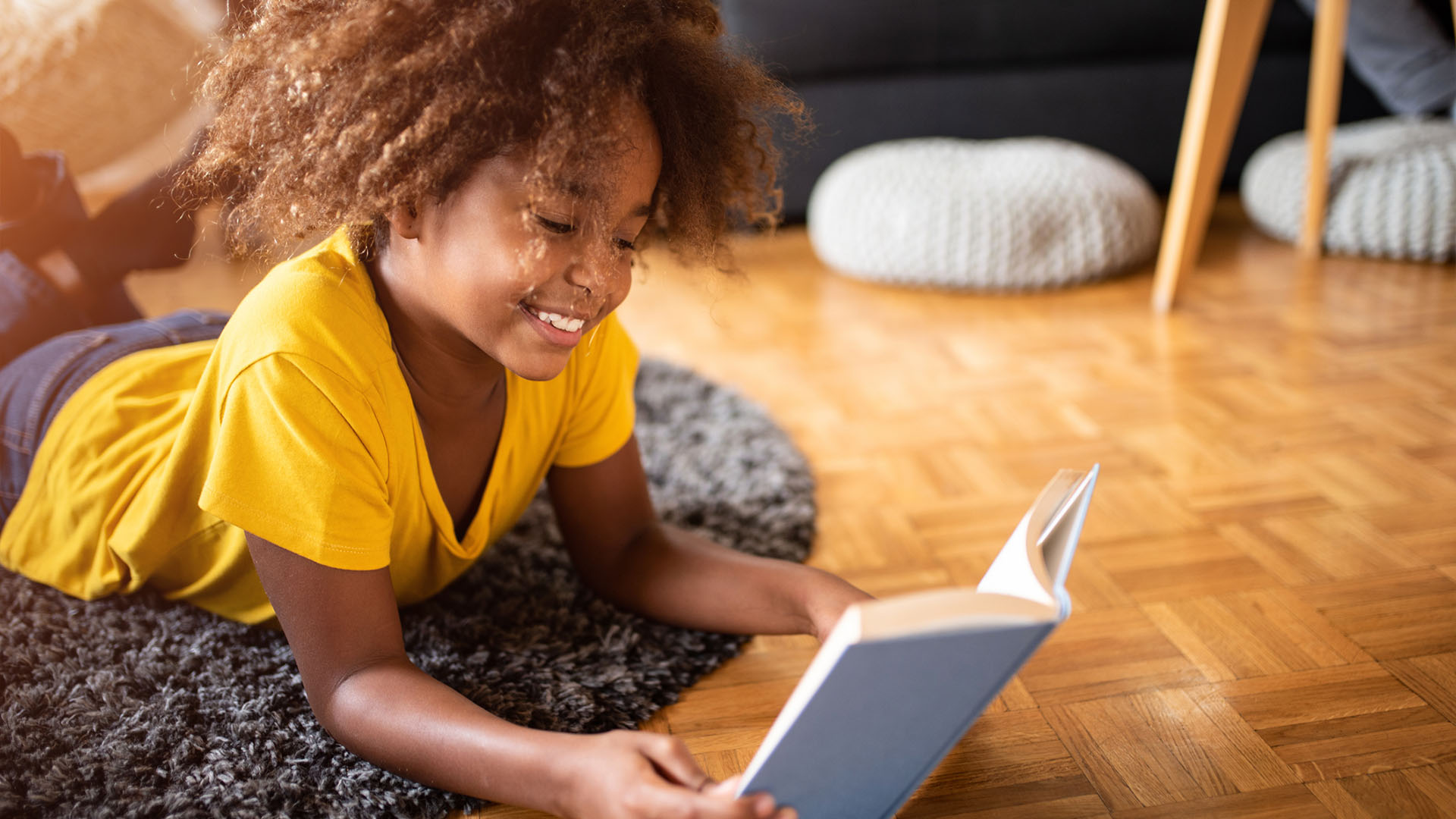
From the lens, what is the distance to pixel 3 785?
2.17ft

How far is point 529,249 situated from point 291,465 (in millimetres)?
181

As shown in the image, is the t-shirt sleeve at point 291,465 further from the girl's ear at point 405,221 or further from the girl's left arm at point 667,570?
the girl's left arm at point 667,570

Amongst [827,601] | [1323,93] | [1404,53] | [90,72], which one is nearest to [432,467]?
[827,601]

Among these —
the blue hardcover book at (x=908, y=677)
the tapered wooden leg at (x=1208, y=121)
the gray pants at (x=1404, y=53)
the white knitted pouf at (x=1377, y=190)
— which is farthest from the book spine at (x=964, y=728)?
the gray pants at (x=1404, y=53)

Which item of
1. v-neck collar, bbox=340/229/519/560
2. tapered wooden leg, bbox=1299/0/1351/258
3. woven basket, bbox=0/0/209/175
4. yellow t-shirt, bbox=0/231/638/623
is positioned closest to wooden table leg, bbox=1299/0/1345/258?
tapered wooden leg, bbox=1299/0/1351/258

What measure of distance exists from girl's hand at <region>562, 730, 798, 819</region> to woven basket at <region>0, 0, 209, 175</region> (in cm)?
121

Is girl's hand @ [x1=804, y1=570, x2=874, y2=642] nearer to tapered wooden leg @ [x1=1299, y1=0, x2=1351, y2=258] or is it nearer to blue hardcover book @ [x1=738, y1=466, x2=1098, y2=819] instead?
blue hardcover book @ [x1=738, y1=466, x2=1098, y2=819]

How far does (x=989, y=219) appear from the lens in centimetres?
177

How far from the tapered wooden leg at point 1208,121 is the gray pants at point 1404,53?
19.6 inches

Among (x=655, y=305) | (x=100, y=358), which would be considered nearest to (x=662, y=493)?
(x=100, y=358)

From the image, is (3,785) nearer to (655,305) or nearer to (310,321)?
(310,321)

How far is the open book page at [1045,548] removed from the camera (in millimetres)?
511

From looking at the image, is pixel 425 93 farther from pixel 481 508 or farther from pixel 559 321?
pixel 481 508

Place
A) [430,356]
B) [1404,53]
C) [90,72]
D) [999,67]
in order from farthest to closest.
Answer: [999,67], [1404,53], [90,72], [430,356]
